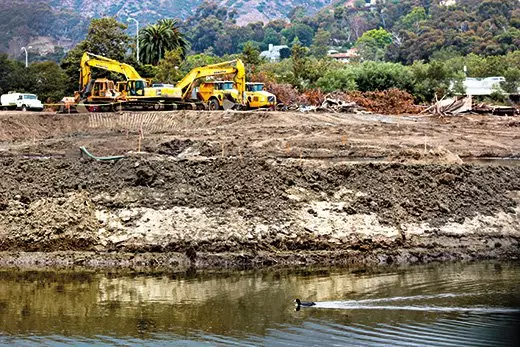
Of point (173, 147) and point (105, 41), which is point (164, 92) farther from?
point (105, 41)

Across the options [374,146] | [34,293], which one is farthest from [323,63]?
[34,293]

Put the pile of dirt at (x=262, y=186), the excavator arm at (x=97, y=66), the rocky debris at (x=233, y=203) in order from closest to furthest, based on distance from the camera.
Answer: the rocky debris at (x=233, y=203) < the pile of dirt at (x=262, y=186) < the excavator arm at (x=97, y=66)

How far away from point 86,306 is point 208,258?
3.67 metres

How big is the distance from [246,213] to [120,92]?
28.3m

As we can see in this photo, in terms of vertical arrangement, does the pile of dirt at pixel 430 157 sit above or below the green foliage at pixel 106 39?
below

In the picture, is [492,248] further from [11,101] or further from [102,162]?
[11,101]

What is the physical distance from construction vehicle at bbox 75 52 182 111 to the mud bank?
78.2 feet

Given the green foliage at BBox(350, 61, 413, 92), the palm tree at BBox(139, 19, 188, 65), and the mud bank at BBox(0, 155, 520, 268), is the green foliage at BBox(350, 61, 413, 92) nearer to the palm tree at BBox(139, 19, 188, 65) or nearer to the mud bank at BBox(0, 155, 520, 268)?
the palm tree at BBox(139, 19, 188, 65)

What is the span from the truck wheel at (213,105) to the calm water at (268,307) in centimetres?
2789

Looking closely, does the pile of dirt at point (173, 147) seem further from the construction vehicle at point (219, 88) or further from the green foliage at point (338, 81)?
the green foliage at point (338, 81)

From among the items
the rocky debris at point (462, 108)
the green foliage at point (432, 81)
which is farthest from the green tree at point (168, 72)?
the rocky debris at point (462, 108)

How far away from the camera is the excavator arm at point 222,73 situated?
1859 inches

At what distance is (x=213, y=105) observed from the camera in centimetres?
4656

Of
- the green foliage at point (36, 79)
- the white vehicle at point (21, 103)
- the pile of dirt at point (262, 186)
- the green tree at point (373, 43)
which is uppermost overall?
the green tree at point (373, 43)
